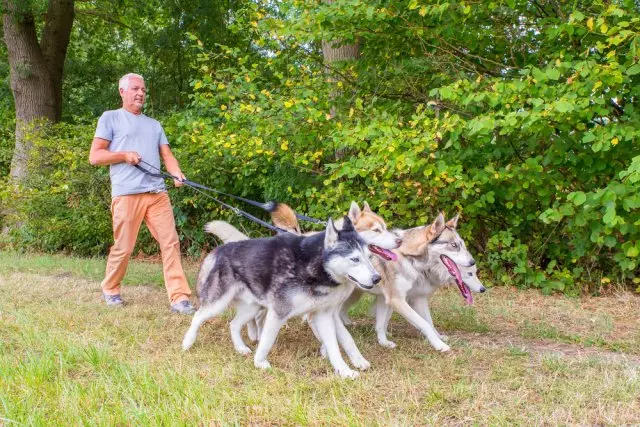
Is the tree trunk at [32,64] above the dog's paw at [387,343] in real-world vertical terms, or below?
above

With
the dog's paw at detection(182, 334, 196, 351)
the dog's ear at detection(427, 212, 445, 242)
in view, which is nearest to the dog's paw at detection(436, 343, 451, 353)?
the dog's ear at detection(427, 212, 445, 242)

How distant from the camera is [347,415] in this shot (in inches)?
117

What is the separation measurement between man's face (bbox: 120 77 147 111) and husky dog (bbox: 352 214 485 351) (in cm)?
302

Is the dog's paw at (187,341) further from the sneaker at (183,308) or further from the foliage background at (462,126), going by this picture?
the foliage background at (462,126)

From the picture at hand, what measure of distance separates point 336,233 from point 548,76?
3069 millimetres

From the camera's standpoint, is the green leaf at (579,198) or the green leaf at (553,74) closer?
the green leaf at (553,74)

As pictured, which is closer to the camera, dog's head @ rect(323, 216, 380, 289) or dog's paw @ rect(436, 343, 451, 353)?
dog's head @ rect(323, 216, 380, 289)

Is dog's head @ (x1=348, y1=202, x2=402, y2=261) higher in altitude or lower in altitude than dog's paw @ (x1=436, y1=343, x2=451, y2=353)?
higher

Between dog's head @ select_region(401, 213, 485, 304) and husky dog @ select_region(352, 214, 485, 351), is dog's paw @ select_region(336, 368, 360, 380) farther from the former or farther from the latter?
dog's head @ select_region(401, 213, 485, 304)

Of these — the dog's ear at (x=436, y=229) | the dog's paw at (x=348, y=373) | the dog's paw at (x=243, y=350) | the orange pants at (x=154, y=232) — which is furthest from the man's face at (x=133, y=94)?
the dog's paw at (x=348, y=373)

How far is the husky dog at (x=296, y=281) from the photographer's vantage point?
12.7 ft

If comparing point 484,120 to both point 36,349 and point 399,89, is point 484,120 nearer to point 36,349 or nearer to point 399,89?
point 399,89

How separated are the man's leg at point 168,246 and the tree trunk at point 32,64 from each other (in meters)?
7.42

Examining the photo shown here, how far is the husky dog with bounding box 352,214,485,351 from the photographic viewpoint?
15.5ft
